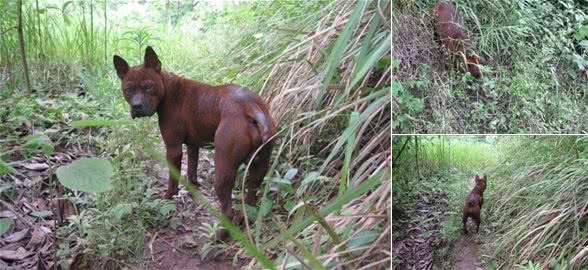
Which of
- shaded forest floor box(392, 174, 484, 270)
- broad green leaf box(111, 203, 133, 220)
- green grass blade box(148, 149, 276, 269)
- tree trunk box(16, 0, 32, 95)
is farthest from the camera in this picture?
tree trunk box(16, 0, 32, 95)

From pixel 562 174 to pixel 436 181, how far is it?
→ 0.20 meters

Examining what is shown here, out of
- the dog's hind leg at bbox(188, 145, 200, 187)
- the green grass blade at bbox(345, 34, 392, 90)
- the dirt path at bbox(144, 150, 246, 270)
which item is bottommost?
the dirt path at bbox(144, 150, 246, 270)

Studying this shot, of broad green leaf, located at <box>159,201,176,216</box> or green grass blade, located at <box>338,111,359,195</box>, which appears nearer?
green grass blade, located at <box>338,111,359,195</box>

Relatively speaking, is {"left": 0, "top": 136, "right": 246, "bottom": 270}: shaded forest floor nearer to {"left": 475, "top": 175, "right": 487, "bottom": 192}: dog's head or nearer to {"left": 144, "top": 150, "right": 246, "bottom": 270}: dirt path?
{"left": 144, "top": 150, "right": 246, "bottom": 270}: dirt path

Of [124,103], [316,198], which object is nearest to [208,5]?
[124,103]

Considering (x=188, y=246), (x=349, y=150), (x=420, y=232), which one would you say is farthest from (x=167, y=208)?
(x=420, y=232)

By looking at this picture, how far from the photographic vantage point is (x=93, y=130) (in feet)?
5.28

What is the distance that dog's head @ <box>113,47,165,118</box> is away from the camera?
60.8 inches

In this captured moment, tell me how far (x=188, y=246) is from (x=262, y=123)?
35 cm

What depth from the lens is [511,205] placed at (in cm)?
99

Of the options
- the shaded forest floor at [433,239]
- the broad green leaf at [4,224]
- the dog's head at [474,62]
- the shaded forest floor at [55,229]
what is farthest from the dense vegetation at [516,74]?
the broad green leaf at [4,224]

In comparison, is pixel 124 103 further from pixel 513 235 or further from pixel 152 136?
pixel 513 235

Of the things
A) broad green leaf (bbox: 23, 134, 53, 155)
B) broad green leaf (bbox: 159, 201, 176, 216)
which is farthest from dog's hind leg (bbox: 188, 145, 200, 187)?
broad green leaf (bbox: 23, 134, 53, 155)

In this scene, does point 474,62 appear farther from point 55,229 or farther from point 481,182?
point 55,229
